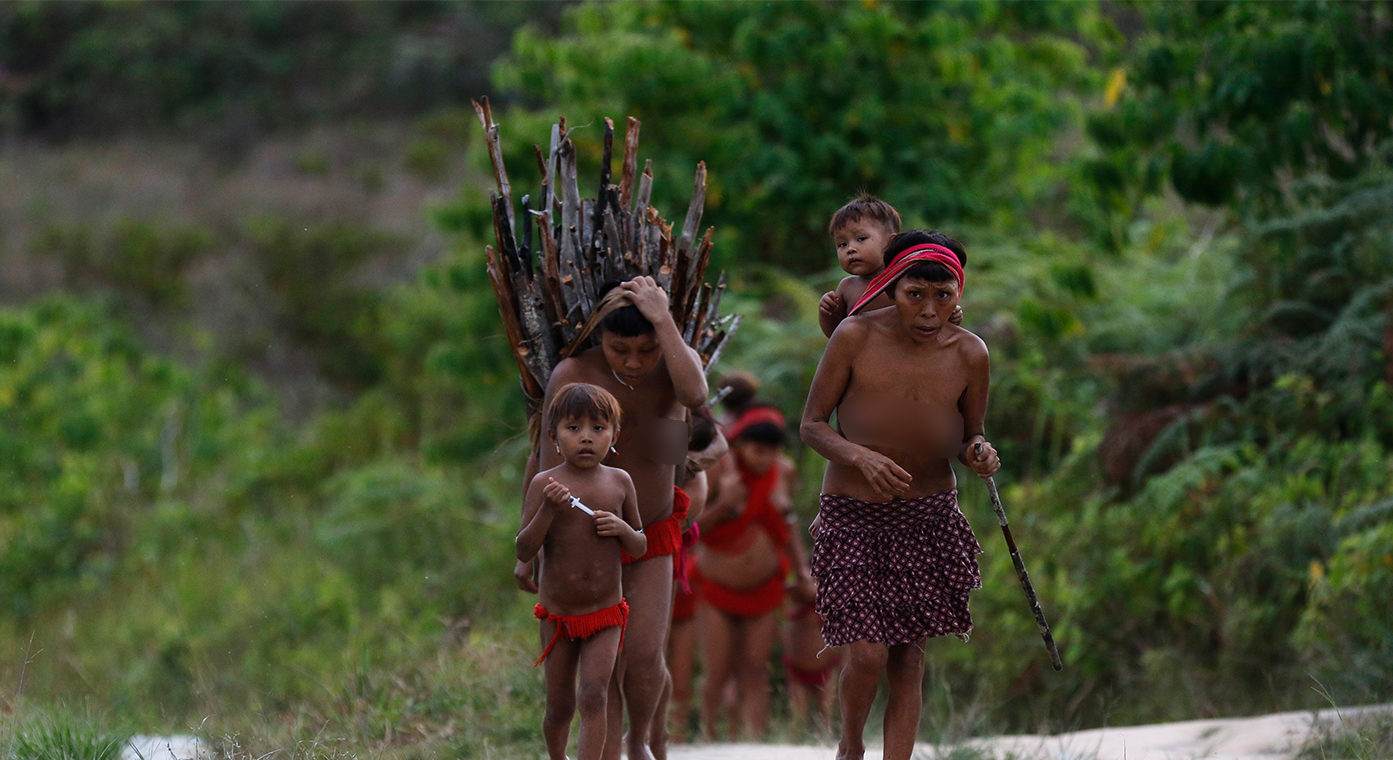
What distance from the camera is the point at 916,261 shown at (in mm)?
4156

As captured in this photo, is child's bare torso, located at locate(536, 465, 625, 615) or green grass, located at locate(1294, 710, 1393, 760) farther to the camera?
green grass, located at locate(1294, 710, 1393, 760)

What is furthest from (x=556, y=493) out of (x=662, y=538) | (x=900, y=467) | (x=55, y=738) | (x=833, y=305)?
(x=55, y=738)

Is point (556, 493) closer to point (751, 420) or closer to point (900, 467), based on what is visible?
point (900, 467)

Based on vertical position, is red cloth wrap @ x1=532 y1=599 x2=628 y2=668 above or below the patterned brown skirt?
below

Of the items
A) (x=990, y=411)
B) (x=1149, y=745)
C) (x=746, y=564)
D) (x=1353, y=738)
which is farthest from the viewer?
(x=990, y=411)

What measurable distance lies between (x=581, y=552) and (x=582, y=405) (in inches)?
17.7

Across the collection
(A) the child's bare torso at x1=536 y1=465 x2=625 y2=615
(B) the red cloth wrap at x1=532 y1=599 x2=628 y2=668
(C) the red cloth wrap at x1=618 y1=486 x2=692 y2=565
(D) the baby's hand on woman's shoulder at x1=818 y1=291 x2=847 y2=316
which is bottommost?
(B) the red cloth wrap at x1=532 y1=599 x2=628 y2=668

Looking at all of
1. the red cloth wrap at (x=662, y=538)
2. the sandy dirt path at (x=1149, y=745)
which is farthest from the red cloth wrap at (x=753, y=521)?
the red cloth wrap at (x=662, y=538)

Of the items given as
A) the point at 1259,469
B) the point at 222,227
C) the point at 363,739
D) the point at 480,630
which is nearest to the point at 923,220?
the point at 1259,469

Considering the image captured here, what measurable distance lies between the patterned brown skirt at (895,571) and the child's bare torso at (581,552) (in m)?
0.66

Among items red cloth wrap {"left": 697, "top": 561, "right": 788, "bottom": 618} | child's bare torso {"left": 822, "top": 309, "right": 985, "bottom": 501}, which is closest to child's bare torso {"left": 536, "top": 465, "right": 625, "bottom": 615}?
child's bare torso {"left": 822, "top": 309, "right": 985, "bottom": 501}

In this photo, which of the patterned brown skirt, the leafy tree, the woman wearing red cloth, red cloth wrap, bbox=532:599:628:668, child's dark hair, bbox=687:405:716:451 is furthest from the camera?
the leafy tree

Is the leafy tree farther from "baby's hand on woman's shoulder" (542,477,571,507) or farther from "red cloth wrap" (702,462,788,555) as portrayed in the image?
"baby's hand on woman's shoulder" (542,477,571,507)

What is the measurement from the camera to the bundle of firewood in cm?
492
